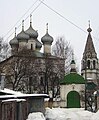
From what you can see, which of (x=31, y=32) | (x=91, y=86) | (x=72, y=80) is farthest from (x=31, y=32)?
(x=91, y=86)

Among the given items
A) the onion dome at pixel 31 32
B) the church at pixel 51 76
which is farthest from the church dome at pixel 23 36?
the church at pixel 51 76

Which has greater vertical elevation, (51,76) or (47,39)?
(47,39)

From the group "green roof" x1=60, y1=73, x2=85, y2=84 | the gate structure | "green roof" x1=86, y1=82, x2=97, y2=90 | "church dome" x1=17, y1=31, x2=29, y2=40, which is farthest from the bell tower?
the gate structure

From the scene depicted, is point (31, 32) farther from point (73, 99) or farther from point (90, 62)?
point (73, 99)

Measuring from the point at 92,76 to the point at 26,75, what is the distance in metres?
13.9

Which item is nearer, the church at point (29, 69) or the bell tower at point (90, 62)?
the church at point (29, 69)

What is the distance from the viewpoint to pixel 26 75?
3753cm

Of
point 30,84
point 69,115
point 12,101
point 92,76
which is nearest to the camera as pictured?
point 12,101

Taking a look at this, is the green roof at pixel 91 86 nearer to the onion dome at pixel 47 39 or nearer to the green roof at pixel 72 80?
the green roof at pixel 72 80

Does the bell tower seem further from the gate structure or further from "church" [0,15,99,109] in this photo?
the gate structure

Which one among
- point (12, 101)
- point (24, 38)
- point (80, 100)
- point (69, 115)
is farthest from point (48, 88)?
point (12, 101)

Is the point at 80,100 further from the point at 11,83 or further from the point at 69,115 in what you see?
the point at 69,115

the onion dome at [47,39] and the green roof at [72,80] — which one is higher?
the onion dome at [47,39]

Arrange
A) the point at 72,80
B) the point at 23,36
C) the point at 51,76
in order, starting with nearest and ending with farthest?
the point at 72,80
the point at 51,76
the point at 23,36
